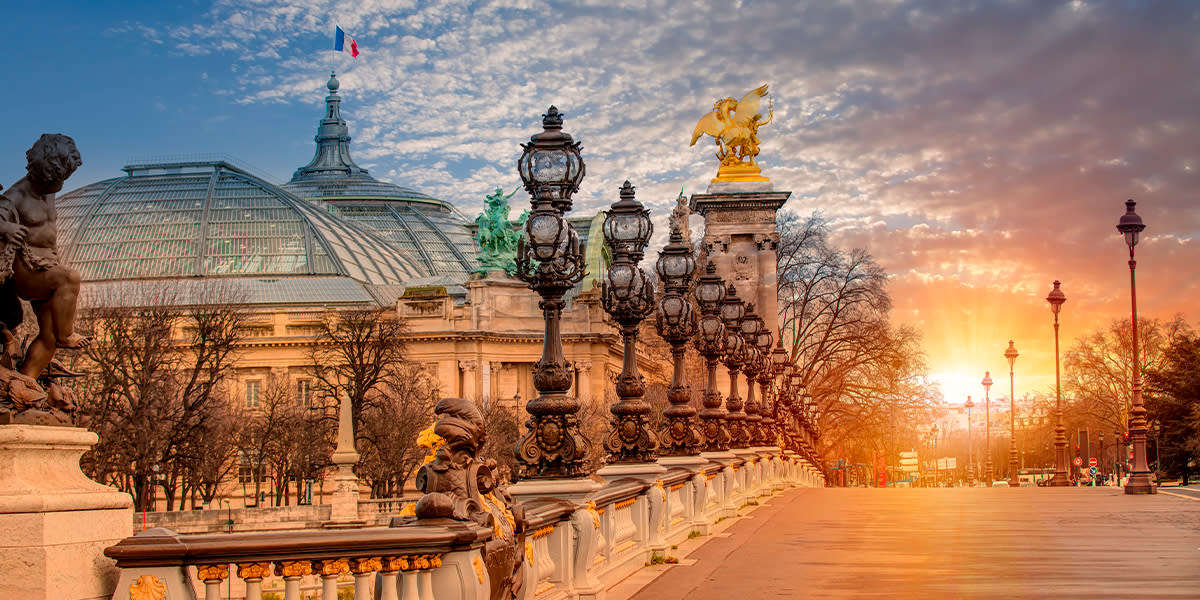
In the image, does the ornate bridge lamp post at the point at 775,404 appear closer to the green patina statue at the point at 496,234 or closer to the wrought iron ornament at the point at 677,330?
the wrought iron ornament at the point at 677,330

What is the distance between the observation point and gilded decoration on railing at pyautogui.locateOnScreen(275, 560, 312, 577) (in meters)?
6.85

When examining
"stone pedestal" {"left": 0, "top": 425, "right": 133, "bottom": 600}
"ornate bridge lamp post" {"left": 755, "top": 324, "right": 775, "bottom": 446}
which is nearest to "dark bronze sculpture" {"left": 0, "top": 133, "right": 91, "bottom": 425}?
"stone pedestal" {"left": 0, "top": 425, "right": 133, "bottom": 600}

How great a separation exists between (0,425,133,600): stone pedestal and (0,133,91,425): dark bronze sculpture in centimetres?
17

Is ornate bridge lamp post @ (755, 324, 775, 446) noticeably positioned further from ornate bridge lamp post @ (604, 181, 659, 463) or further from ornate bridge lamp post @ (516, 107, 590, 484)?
ornate bridge lamp post @ (516, 107, 590, 484)

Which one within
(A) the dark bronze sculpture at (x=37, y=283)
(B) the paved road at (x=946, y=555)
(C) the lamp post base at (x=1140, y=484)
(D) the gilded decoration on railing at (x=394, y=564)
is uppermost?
(A) the dark bronze sculpture at (x=37, y=283)

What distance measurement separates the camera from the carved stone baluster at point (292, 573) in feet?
22.3

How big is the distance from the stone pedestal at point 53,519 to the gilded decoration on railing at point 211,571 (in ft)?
1.60

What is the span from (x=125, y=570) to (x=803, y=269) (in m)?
73.7

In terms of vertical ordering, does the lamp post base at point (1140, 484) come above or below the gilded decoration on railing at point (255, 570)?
below

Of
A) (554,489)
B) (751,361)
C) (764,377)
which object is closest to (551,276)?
(554,489)

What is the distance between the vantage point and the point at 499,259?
11194 centimetres

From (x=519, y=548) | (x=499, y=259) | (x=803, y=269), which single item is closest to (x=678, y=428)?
(x=519, y=548)

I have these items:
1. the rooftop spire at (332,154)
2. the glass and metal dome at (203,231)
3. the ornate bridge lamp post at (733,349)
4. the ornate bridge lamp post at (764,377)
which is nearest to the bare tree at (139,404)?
the ornate bridge lamp post at (764,377)

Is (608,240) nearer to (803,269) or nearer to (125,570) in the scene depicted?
(125,570)
